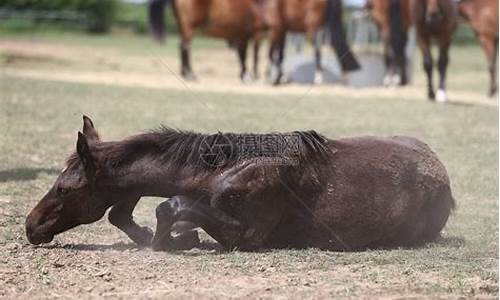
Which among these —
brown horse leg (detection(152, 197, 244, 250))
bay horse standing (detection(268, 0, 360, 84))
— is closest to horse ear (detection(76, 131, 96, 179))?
brown horse leg (detection(152, 197, 244, 250))

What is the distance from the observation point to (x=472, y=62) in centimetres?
2988

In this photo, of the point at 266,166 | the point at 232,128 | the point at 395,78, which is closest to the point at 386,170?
the point at 266,166

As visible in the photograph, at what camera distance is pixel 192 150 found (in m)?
5.80

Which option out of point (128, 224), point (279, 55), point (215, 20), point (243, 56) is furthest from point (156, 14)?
point (128, 224)

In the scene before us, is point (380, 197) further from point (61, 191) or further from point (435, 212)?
point (61, 191)

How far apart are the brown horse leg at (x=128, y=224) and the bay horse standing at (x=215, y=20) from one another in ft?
45.2

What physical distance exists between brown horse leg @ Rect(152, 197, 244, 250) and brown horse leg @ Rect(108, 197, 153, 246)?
1.00 ft

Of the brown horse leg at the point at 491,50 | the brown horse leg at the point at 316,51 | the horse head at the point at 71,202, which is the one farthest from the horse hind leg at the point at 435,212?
the brown horse leg at the point at 316,51

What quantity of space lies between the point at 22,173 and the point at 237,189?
3.32m

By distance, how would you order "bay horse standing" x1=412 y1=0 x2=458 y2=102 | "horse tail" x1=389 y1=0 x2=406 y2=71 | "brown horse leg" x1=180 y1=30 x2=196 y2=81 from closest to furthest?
"bay horse standing" x1=412 y1=0 x2=458 y2=102 → "brown horse leg" x1=180 y1=30 x2=196 y2=81 → "horse tail" x1=389 y1=0 x2=406 y2=71

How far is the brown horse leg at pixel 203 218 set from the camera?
5652mm

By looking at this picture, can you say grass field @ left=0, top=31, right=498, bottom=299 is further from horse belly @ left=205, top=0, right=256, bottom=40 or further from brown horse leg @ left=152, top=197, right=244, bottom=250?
horse belly @ left=205, top=0, right=256, bottom=40

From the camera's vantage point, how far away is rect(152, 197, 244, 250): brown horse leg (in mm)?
5652

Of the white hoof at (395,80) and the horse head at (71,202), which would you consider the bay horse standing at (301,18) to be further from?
the horse head at (71,202)
